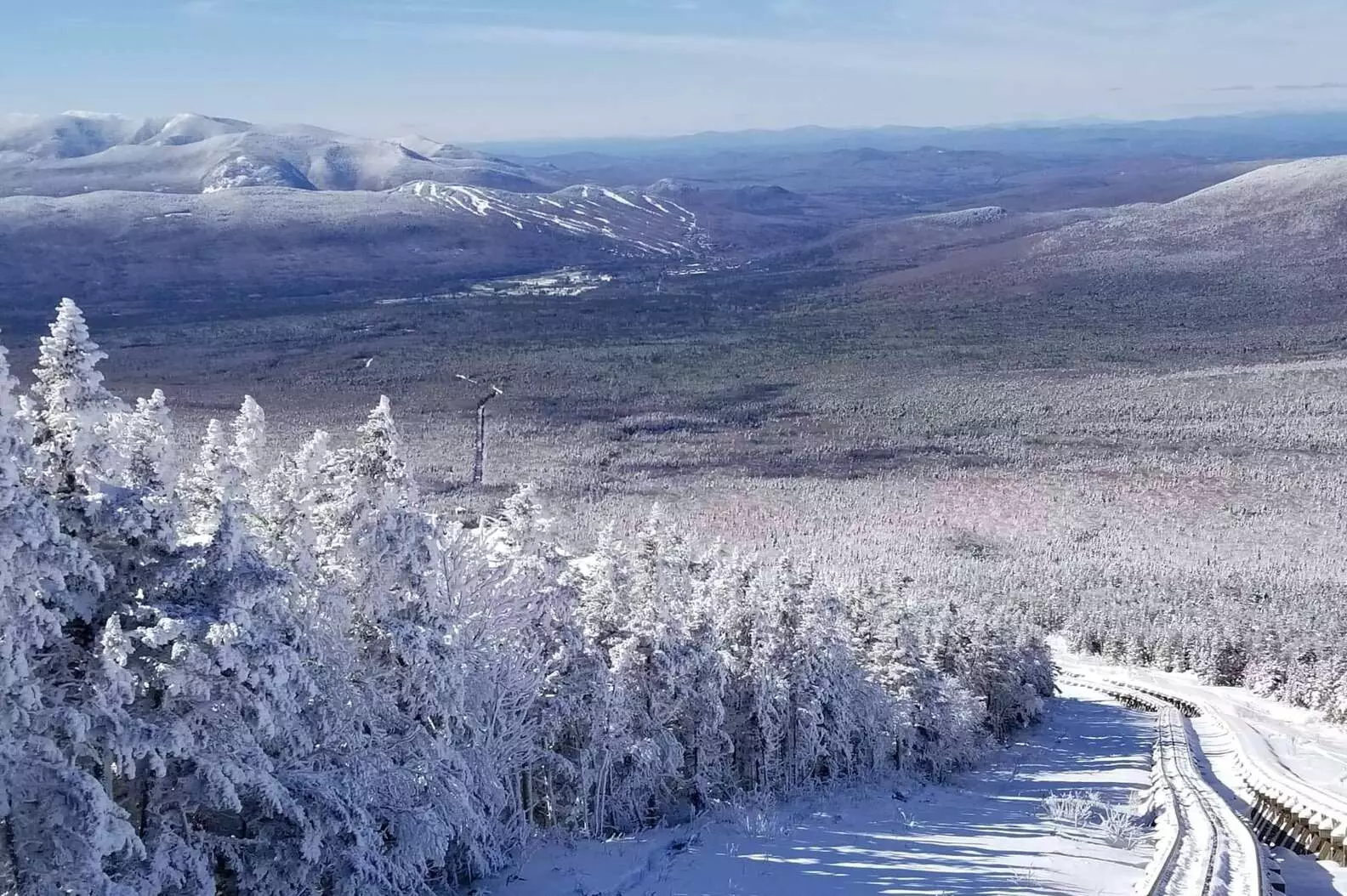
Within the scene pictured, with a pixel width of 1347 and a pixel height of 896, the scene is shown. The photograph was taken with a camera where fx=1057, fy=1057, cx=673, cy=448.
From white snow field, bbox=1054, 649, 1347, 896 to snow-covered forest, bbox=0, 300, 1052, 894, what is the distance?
12.1m

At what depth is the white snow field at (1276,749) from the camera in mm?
26719

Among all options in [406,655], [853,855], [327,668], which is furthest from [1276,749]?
[327,668]

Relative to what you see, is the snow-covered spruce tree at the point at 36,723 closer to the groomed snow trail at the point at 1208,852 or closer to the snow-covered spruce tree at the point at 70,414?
the snow-covered spruce tree at the point at 70,414

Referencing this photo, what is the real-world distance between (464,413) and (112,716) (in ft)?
507

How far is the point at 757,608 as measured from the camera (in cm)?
2734

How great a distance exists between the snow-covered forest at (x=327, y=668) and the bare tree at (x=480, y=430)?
94464 millimetres

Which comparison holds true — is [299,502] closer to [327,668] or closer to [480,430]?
Answer: [327,668]

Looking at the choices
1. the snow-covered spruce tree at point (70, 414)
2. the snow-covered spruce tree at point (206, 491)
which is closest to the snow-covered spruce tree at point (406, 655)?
the snow-covered spruce tree at point (206, 491)

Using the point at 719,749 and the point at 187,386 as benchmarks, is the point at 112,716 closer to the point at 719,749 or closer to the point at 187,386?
the point at 719,749

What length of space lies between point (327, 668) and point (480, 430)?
459ft

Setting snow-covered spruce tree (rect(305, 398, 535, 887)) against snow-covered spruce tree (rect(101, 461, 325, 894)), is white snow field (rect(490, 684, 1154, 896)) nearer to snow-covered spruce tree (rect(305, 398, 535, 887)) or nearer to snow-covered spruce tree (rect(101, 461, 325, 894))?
snow-covered spruce tree (rect(305, 398, 535, 887))

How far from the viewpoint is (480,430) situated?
152m

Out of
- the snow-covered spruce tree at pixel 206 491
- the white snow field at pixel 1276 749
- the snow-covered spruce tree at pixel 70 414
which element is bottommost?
the white snow field at pixel 1276 749

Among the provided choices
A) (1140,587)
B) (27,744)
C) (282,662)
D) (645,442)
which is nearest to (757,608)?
(282,662)
